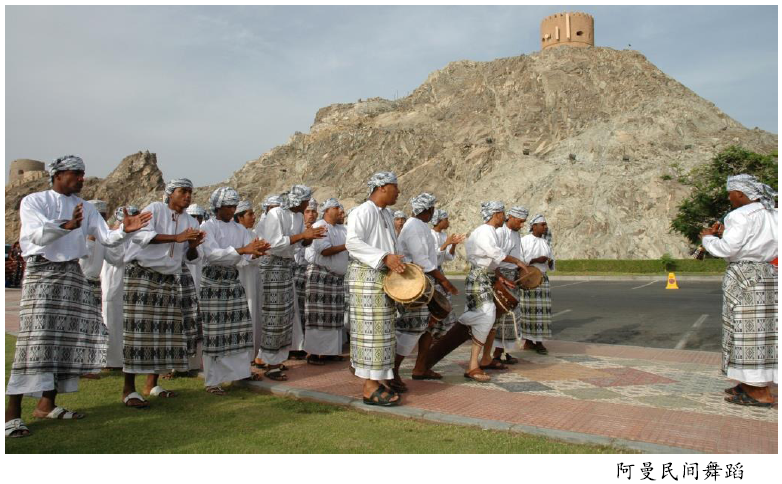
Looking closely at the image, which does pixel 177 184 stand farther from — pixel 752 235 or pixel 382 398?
pixel 752 235

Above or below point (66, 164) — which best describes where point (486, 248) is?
below

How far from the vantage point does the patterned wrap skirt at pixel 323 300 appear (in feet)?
24.9

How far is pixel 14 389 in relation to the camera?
468 centimetres

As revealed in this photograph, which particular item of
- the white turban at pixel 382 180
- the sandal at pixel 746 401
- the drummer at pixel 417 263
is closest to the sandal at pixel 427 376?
the drummer at pixel 417 263

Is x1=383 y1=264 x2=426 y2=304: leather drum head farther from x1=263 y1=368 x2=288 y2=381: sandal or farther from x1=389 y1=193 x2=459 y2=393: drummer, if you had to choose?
x1=263 y1=368 x2=288 y2=381: sandal

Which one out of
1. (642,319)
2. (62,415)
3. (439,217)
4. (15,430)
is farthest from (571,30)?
(15,430)

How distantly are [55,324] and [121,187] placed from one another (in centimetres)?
7309

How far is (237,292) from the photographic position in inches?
244

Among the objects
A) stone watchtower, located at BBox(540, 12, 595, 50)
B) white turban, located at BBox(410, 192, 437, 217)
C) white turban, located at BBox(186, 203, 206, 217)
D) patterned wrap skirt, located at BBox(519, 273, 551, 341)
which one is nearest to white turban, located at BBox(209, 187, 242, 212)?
white turban, located at BBox(410, 192, 437, 217)

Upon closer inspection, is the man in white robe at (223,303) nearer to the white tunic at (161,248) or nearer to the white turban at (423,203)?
the white tunic at (161,248)

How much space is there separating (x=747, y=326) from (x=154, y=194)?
7299cm

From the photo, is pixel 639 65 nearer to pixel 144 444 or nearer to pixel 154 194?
pixel 154 194

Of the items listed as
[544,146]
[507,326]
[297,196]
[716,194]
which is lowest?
[507,326]

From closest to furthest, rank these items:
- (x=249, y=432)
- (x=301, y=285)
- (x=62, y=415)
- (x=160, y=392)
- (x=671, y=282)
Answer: (x=249, y=432) < (x=62, y=415) < (x=160, y=392) < (x=301, y=285) < (x=671, y=282)
